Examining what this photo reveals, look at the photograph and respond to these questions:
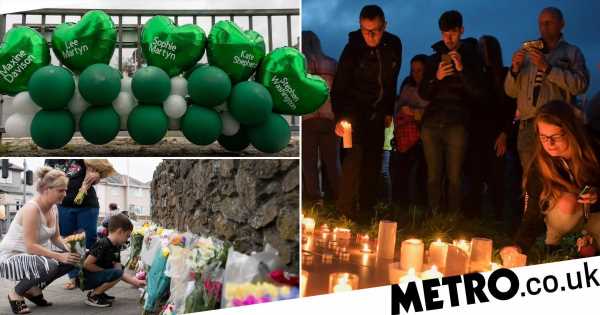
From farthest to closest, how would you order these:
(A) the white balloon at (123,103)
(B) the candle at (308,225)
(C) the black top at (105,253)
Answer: (B) the candle at (308,225)
(C) the black top at (105,253)
(A) the white balloon at (123,103)

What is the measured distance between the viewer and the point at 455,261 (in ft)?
9.80

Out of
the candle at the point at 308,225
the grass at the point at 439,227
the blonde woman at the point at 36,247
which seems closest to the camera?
the blonde woman at the point at 36,247

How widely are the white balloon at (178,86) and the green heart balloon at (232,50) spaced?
126 mm

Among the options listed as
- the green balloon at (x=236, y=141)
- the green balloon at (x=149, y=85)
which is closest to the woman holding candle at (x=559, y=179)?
the green balloon at (x=236, y=141)

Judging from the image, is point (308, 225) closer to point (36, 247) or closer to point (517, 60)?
point (36, 247)

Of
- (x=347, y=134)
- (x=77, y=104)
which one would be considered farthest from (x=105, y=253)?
(x=347, y=134)

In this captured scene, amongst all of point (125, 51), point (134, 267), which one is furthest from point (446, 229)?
point (125, 51)

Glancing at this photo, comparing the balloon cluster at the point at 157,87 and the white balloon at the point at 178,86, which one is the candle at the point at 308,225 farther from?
the white balloon at the point at 178,86

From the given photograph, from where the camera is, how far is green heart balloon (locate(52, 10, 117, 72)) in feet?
6.53

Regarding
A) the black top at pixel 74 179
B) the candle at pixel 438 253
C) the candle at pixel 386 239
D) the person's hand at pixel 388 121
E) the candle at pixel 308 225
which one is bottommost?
the candle at pixel 438 253

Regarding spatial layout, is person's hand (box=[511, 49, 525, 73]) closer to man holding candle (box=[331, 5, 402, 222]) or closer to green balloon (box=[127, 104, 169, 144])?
man holding candle (box=[331, 5, 402, 222])

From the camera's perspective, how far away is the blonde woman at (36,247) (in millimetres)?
2221

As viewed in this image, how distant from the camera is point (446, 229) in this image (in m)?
3.02

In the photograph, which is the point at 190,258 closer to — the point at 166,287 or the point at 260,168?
the point at 166,287
